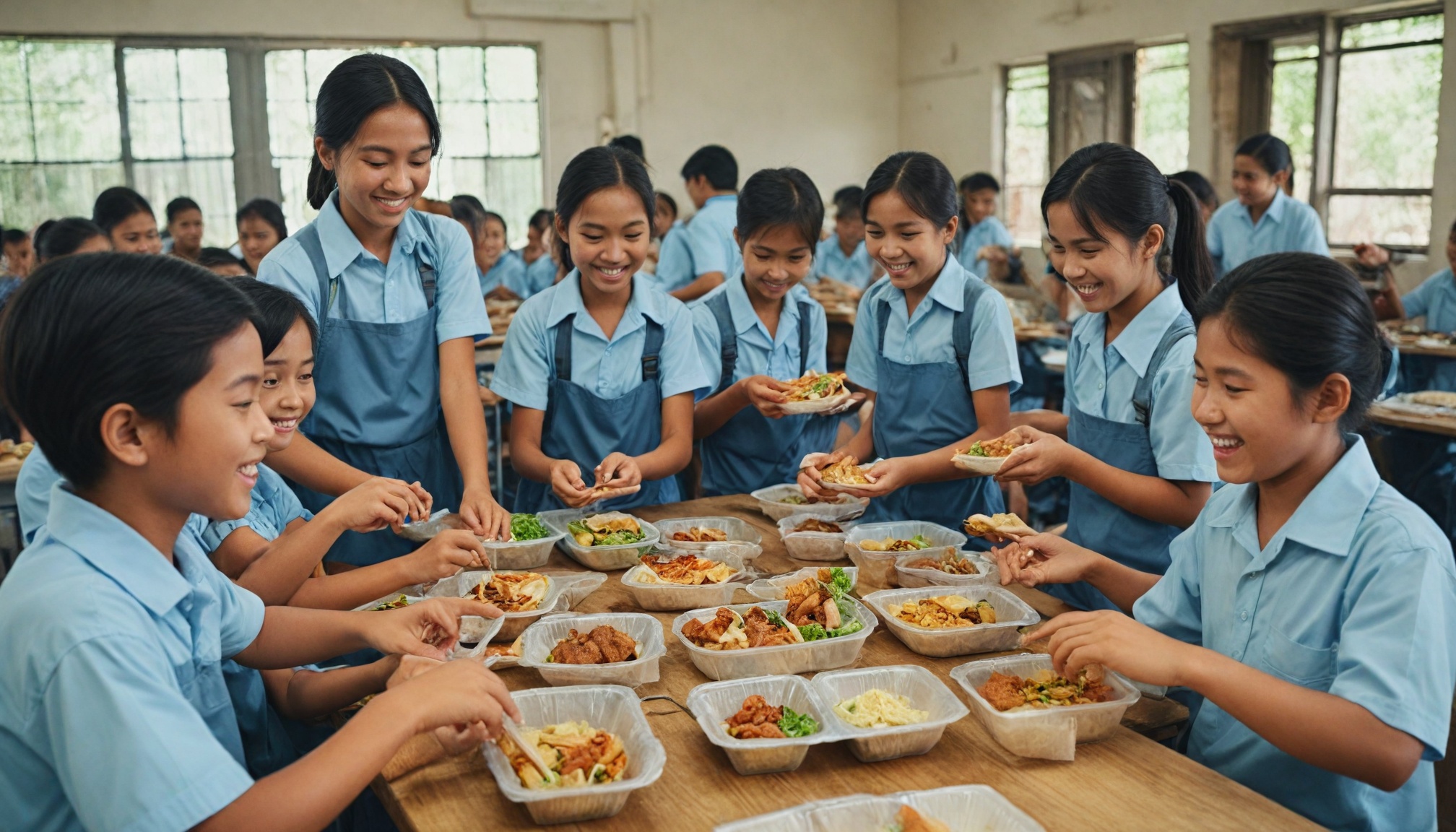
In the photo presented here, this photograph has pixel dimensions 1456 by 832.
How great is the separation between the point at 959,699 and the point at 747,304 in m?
1.94

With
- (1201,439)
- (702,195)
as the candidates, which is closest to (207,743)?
(1201,439)

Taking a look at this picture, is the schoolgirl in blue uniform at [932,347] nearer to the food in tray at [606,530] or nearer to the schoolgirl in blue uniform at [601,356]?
the schoolgirl in blue uniform at [601,356]

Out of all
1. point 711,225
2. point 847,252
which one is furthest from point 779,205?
point 847,252

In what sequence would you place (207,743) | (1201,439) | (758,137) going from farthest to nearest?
(758,137), (1201,439), (207,743)

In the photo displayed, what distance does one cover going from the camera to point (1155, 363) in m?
2.33

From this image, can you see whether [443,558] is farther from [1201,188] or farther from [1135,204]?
[1201,188]

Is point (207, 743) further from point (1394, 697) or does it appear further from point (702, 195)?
point (702, 195)

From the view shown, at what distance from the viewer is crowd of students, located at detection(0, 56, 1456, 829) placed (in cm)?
136

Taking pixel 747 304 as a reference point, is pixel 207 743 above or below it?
below

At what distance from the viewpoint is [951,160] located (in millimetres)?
11812

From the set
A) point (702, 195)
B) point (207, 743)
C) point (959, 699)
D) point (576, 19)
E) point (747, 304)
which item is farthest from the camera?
point (576, 19)

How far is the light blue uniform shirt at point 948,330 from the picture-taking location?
290 cm

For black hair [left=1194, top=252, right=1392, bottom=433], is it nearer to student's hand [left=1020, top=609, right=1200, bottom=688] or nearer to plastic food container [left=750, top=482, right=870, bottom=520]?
student's hand [left=1020, top=609, right=1200, bottom=688]

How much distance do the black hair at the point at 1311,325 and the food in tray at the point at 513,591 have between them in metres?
1.30
